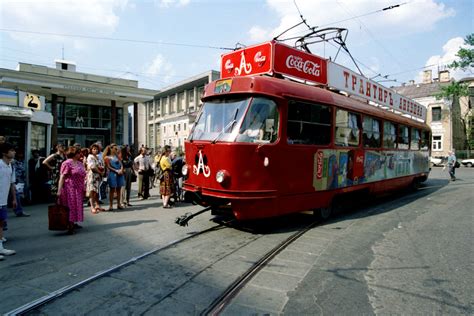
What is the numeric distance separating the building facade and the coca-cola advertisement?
39861 millimetres

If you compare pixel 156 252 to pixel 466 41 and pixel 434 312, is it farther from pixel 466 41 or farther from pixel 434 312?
pixel 466 41

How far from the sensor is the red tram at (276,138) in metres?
6.01

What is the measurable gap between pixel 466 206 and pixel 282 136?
6924mm

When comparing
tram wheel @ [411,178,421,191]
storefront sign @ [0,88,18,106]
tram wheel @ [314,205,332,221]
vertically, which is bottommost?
tram wheel @ [314,205,332,221]

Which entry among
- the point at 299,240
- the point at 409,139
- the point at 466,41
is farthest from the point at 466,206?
the point at 466,41

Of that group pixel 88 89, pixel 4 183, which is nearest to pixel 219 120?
pixel 4 183

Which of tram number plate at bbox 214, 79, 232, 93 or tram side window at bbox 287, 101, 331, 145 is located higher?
tram number plate at bbox 214, 79, 232, 93

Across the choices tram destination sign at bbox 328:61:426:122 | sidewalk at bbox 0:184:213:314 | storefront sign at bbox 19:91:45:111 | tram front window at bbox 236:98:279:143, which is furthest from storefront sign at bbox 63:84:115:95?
tram front window at bbox 236:98:279:143

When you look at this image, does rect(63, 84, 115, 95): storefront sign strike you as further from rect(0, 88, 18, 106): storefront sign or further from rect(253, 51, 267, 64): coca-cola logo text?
rect(253, 51, 267, 64): coca-cola logo text

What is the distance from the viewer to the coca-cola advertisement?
7.10m

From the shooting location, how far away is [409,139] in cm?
1235

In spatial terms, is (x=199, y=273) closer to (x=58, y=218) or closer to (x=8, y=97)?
(x=58, y=218)

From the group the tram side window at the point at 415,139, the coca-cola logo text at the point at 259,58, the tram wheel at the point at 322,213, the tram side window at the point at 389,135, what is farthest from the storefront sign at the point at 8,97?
the tram side window at the point at 415,139

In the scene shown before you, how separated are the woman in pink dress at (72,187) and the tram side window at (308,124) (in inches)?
166
